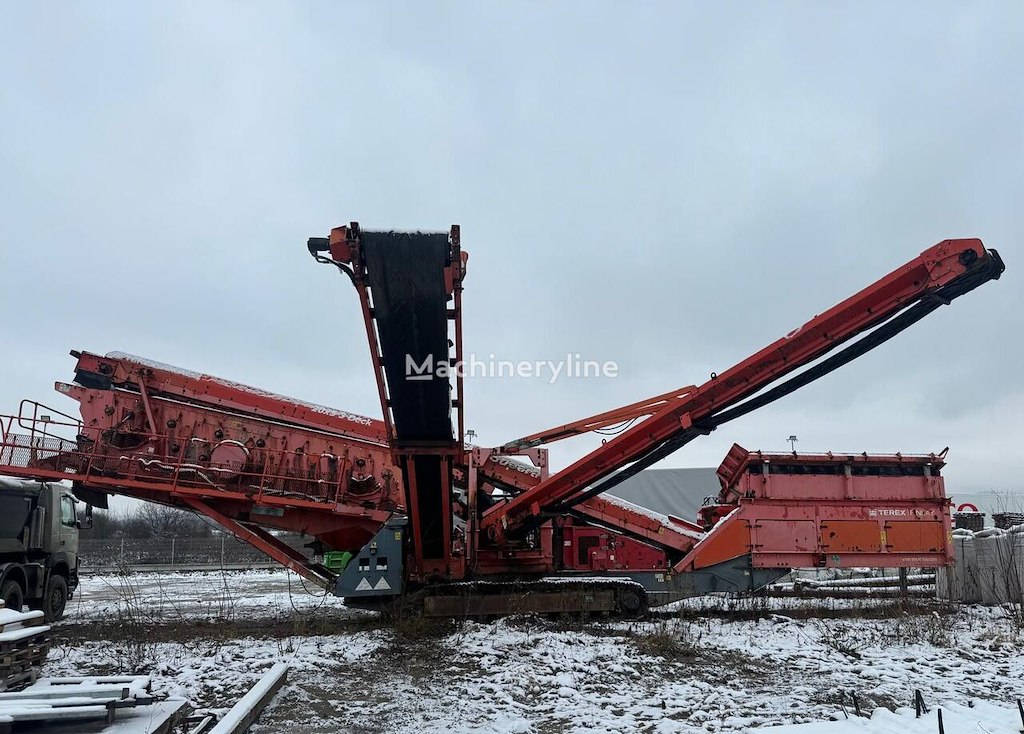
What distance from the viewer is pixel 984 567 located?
1280 cm

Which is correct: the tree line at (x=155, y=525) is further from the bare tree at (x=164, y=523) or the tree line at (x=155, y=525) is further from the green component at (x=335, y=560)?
the green component at (x=335, y=560)

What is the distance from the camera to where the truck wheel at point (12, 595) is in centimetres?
1057

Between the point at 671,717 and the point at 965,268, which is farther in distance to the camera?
the point at 965,268

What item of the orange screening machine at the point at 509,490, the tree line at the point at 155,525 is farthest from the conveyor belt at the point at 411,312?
the tree line at the point at 155,525

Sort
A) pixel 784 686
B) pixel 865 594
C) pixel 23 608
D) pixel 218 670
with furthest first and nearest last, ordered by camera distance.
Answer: pixel 865 594, pixel 23 608, pixel 218 670, pixel 784 686

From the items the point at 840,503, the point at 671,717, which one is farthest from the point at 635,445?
the point at 671,717

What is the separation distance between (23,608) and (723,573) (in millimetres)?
10695

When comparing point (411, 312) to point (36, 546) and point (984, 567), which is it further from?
point (984, 567)

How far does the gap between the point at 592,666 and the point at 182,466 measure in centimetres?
687

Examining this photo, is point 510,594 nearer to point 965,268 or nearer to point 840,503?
point 840,503

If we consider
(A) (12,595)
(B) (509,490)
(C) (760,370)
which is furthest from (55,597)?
(C) (760,370)

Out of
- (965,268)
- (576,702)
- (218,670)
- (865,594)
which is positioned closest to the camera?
(576,702)

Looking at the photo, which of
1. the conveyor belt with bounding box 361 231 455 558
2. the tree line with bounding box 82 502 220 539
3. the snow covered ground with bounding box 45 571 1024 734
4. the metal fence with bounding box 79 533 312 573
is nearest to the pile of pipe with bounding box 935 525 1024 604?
the snow covered ground with bounding box 45 571 1024 734

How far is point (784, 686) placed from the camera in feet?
24.3
